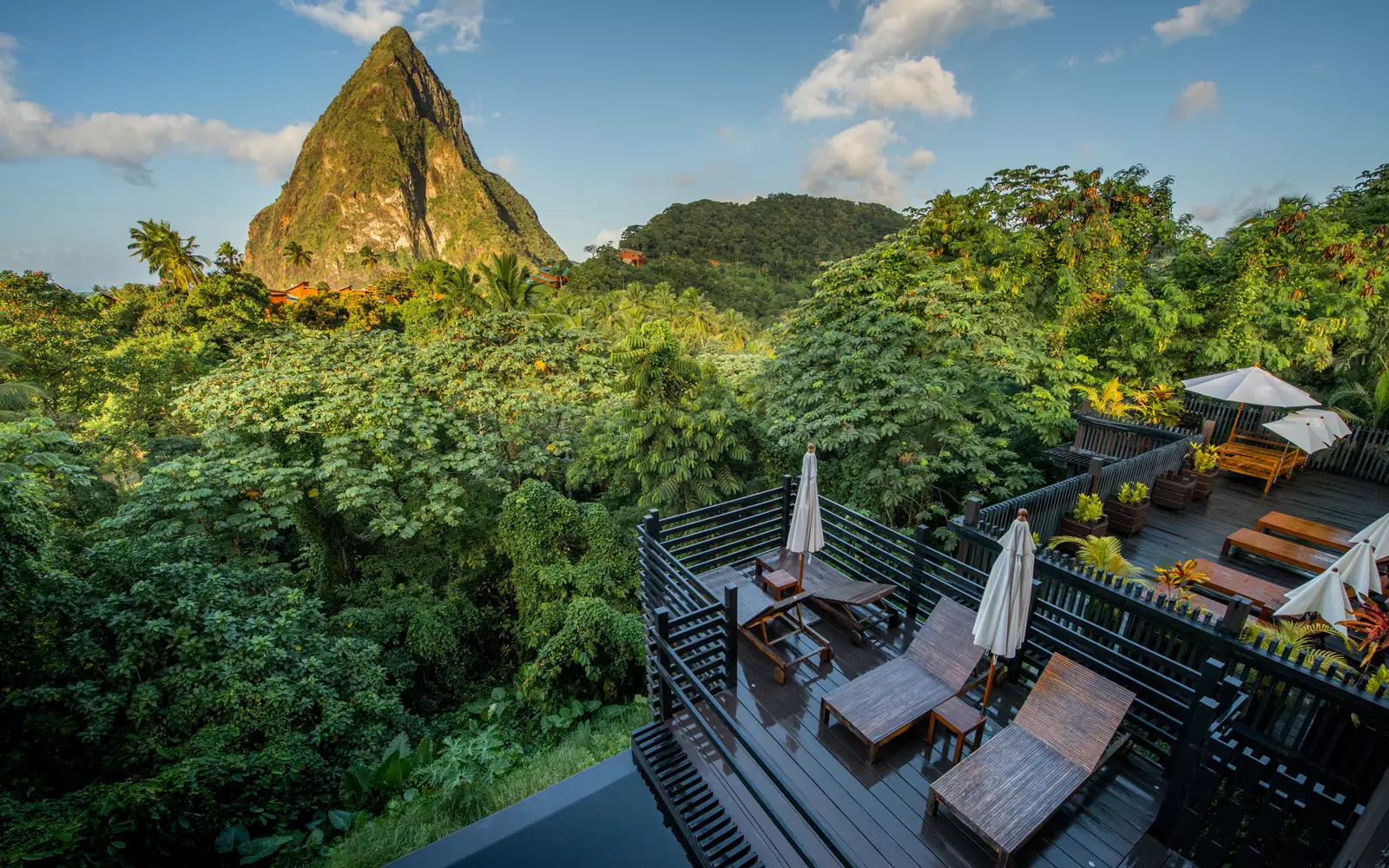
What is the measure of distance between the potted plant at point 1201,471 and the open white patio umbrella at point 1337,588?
4337 millimetres

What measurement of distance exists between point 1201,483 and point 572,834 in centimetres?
1041

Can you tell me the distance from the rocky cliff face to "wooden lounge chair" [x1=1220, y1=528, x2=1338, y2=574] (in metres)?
79.0

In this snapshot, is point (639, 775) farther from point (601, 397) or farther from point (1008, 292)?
point (1008, 292)

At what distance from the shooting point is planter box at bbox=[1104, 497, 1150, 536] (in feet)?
24.2

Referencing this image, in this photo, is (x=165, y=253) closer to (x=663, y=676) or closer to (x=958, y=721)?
(x=663, y=676)

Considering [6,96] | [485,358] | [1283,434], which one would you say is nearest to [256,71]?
[6,96]

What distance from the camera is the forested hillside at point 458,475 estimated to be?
17.7 ft

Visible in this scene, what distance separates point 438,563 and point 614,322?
17.7 meters

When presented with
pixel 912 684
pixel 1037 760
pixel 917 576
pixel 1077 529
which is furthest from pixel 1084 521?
pixel 1037 760

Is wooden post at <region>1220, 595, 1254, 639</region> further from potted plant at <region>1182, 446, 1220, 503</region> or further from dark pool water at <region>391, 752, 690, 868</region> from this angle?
potted plant at <region>1182, 446, 1220, 503</region>

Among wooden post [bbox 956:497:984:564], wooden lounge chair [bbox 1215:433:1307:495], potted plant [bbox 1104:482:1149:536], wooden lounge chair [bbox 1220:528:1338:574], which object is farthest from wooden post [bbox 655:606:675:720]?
wooden lounge chair [bbox 1215:433:1307:495]

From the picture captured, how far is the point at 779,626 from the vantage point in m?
5.27

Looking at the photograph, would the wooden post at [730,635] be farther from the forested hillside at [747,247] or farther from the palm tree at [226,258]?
the palm tree at [226,258]

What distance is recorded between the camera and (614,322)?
1059 inches
